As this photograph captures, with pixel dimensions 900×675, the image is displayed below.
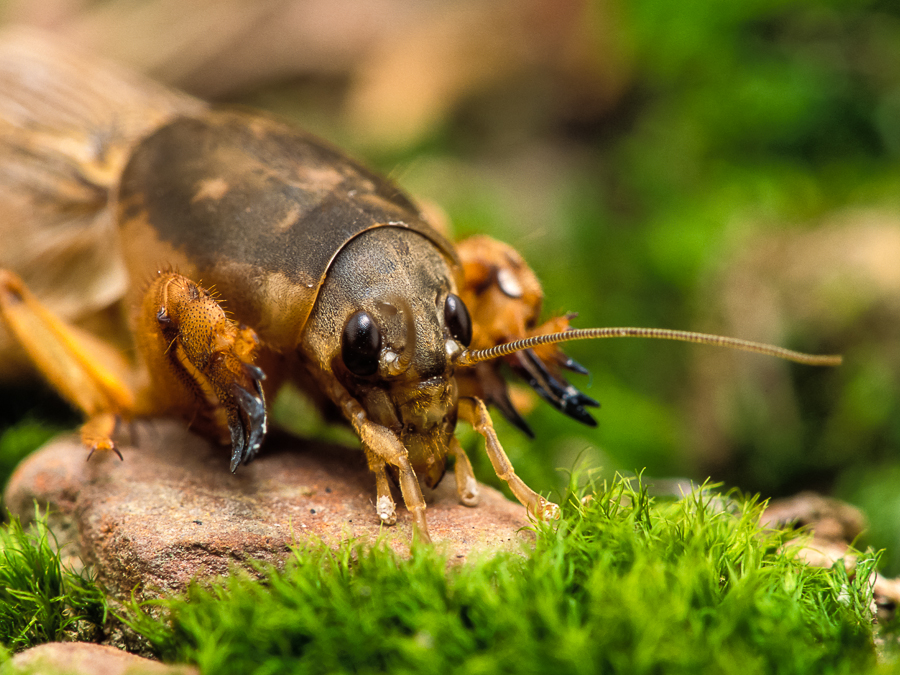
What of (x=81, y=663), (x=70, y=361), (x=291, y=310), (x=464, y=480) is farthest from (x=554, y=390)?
(x=70, y=361)

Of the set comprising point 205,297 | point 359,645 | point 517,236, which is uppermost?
point 205,297

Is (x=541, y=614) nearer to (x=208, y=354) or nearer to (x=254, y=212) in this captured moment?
(x=208, y=354)

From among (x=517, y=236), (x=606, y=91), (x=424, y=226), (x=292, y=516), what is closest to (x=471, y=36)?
(x=606, y=91)

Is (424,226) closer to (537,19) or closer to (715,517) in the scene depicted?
(715,517)

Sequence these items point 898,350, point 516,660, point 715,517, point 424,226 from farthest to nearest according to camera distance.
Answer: point 898,350 → point 424,226 → point 715,517 → point 516,660

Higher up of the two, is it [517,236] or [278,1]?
[278,1]

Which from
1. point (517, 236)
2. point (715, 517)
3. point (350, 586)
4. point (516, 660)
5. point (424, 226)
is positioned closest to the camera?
point (516, 660)

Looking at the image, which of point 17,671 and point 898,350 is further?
point 898,350
